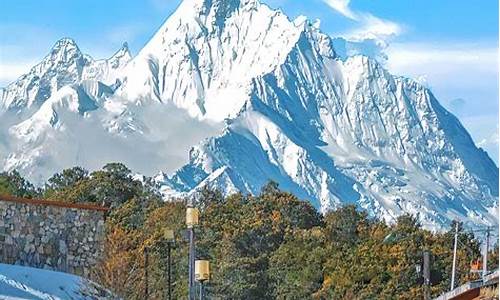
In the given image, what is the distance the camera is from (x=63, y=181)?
53.6 m

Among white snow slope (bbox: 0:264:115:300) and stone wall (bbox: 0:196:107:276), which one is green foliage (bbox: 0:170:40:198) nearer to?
stone wall (bbox: 0:196:107:276)

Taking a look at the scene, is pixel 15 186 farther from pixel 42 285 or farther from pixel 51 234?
pixel 42 285

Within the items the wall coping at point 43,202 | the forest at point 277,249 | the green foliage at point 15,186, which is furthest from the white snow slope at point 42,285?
the green foliage at point 15,186

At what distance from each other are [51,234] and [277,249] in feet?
56.0

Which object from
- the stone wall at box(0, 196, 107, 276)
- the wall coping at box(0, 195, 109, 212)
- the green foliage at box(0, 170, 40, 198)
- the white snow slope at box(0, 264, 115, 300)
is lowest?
the white snow slope at box(0, 264, 115, 300)

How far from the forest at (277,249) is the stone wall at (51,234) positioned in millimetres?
3663

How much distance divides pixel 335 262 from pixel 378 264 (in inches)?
49.7

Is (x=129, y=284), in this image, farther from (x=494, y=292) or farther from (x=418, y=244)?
(x=418, y=244)

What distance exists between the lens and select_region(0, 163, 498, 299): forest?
117 feet

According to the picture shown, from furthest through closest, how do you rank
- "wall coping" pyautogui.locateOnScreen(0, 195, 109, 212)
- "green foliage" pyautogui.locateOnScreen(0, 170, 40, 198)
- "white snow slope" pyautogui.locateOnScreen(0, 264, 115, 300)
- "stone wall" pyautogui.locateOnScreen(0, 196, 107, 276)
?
1. "green foliage" pyautogui.locateOnScreen(0, 170, 40, 198)
2. "wall coping" pyautogui.locateOnScreen(0, 195, 109, 212)
3. "stone wall" pyautogui.locateOnScreen(0, 196, 107, 276)
4. "white snow slope" pyautogui.locateOnScreen(0, 264, 115, 300)

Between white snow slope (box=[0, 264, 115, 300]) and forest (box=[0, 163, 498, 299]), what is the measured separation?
6.10m

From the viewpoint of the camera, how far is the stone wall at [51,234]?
22.5 metres

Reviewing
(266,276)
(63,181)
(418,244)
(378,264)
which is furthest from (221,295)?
(63,181)

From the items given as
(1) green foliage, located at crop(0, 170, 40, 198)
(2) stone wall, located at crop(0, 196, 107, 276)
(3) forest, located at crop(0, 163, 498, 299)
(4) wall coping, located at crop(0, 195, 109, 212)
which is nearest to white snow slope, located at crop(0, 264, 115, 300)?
(2) stone wall, located at crop(0, 196, 107, 276)
